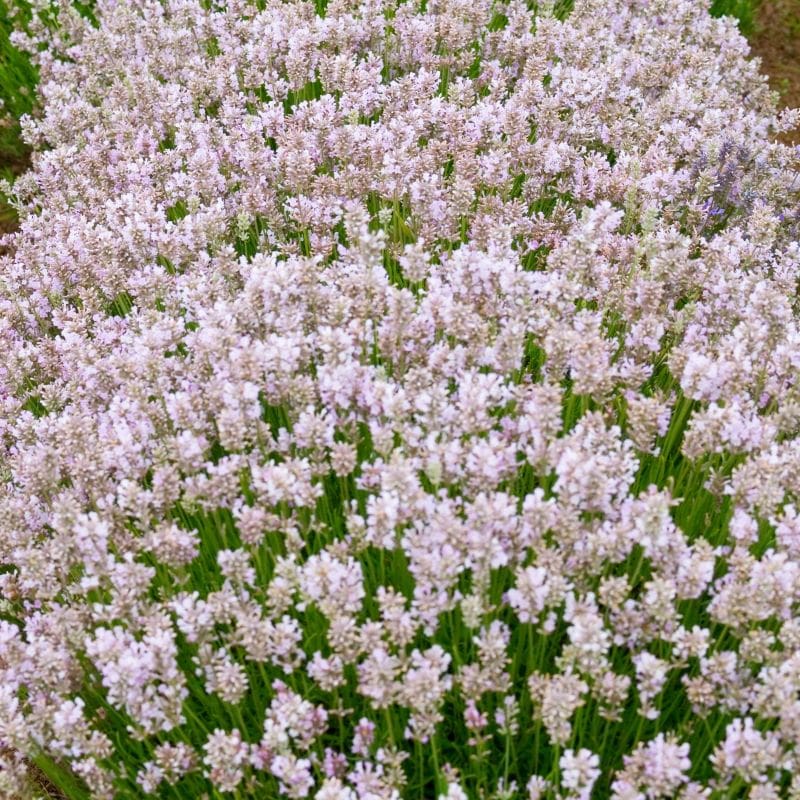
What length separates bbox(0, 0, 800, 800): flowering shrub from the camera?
98.3 inches

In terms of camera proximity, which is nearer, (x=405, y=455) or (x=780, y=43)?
(x=405, y=455)

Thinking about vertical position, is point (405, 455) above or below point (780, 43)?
below

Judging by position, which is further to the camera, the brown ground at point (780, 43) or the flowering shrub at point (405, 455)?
the brown ground at point (780, 43)

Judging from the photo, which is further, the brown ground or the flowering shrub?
the brown ground

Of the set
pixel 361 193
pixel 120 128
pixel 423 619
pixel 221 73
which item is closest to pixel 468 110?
pixel 361 193

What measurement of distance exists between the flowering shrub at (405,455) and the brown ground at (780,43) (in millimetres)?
3396

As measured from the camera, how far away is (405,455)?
2967mm

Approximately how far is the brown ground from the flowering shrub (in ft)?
11.1

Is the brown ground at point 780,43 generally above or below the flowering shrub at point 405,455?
above

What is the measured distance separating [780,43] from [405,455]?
290 inches

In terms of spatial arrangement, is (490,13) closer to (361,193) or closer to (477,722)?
(361,193)

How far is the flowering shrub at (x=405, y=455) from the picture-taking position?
2.50 meters

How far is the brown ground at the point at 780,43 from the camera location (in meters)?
8.02

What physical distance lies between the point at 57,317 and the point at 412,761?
7.94 ft
